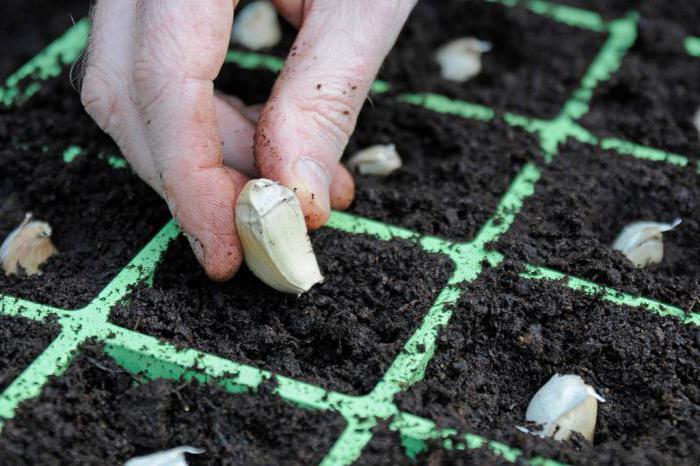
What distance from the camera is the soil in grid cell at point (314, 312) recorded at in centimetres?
105

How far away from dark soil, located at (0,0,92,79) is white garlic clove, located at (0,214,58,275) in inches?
31.0

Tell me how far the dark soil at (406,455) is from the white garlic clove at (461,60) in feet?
2.74

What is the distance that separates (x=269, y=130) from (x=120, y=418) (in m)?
0.37

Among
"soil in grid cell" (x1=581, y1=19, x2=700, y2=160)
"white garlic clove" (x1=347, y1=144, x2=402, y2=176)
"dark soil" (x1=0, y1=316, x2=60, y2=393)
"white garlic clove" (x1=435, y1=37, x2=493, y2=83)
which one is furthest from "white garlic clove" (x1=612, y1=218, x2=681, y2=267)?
"dark soil" (x1=0, y1=316, x2=60, y2=393)

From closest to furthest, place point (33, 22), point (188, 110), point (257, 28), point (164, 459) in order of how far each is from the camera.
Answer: point (164, 459) < point (188, 110) < point (257, 28) < point (33, 22)

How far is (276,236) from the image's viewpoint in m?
1.05

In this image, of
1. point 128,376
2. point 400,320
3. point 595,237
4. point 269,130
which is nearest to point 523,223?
point 595,237

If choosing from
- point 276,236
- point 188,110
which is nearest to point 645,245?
point 276,236

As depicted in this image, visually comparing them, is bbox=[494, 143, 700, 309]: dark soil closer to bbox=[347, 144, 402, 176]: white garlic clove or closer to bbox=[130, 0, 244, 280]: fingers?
bbox=[347, 144, 402, 176]: white garlic clove

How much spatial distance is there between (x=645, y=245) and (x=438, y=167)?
324 millimetres

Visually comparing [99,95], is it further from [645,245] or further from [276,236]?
[645,245]

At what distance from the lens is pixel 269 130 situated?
1.11 meters

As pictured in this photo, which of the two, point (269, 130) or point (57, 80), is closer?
point (269, 130)

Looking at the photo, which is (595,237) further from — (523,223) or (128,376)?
(128,376)
